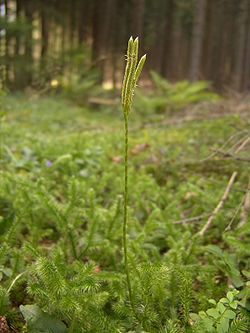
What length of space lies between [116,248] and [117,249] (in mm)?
140

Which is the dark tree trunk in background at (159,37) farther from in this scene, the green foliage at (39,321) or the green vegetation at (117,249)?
the green foliage at (39,321)

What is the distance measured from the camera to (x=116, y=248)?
5.34ft

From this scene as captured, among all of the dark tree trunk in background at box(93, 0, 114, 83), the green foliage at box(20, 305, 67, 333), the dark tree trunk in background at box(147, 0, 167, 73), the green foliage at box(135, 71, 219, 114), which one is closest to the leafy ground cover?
the green foliage at box(20, 305, 67, 333)

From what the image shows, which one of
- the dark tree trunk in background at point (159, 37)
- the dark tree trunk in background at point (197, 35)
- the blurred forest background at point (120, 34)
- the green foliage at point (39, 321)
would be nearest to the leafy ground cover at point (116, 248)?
the green foliage at point (39, 321)

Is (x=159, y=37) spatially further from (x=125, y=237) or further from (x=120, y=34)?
(x=125, y=237)

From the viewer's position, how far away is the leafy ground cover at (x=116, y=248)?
1119mm

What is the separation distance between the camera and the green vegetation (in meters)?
1.12

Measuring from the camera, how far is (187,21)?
19.9 meters

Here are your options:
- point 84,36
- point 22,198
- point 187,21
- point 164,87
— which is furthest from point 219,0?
point 22,198

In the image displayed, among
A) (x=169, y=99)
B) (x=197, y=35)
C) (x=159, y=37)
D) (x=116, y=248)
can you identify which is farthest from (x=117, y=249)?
(x=159, y=37)

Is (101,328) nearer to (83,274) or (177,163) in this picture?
(83,274)

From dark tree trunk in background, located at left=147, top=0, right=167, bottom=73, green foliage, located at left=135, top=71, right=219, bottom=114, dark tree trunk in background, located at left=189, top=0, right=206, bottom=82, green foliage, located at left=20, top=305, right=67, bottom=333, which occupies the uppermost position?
dark tree trunk in background, located at left=147, top=0, right=167, bottom=73

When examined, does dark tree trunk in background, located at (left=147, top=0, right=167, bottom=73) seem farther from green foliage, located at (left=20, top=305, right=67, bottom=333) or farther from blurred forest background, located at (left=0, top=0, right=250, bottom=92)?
green foliage, located at (left=20, top=305, right=67, bottom=333)

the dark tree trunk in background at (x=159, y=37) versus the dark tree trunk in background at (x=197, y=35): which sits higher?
the dark tree trunk in background at (x=159, y=37)
